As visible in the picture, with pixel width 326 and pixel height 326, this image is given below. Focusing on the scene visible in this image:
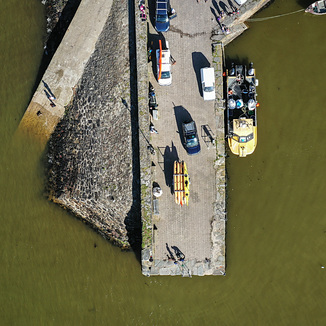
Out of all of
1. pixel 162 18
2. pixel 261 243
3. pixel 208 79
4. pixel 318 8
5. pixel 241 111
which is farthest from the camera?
pixel 261 243

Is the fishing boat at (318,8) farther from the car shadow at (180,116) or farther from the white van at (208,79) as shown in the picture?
the car shadow at (180,116)

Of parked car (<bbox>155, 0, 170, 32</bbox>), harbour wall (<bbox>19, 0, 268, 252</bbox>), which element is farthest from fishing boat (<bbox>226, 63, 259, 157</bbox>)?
parked car (<bbox>155, 0, 170, 32</bbox>)

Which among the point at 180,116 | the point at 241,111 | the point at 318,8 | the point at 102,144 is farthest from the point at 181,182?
the point at 318,8

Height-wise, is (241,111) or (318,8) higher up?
(318,8)

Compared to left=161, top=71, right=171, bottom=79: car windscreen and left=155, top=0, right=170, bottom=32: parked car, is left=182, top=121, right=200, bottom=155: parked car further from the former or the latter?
left=155, top=0, right=170, bottom=32: parked car

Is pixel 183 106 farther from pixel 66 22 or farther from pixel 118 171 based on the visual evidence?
pixel 66 22

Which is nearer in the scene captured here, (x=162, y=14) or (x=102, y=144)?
(x=162, y=14)

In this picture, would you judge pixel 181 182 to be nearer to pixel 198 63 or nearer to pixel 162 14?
pixel 198 63
